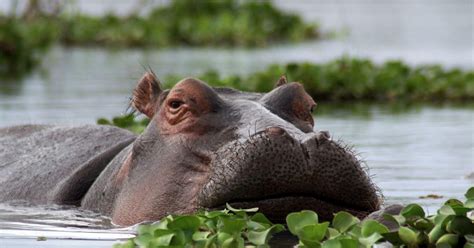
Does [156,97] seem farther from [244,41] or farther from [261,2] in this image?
[261,2]

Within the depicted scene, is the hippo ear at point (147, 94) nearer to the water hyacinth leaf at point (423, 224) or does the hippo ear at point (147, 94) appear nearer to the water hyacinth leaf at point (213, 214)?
the water hyacinth leaf at point (213, 214)

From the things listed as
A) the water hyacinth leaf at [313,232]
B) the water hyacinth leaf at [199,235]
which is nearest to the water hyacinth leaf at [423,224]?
the water hyacinth leaf at [313,232]

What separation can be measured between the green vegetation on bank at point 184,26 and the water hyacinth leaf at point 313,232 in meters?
16.9

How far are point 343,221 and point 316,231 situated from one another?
20 centimetres

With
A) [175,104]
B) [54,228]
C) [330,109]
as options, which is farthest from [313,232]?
[330,109]

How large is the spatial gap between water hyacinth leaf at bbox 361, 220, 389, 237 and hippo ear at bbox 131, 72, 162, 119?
1.59m

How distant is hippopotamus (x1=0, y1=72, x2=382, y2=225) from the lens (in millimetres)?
4945

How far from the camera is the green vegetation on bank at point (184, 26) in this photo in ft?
81.3

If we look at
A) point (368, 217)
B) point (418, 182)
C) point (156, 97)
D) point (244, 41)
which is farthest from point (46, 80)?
point (368, 217)

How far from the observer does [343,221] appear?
456 cm

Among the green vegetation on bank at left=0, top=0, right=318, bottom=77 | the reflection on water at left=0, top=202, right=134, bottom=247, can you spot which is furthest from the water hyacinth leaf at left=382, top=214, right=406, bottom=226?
the green vegetation on bank at left=0, top=0, right=318, bottom=77

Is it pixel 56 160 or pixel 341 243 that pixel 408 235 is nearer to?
pixel 341 243

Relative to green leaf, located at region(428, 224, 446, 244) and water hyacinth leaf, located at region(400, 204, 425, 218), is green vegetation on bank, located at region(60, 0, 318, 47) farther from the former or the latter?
green leaf, located at region(428, 224, 446, 244)

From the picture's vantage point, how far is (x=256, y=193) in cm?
497
